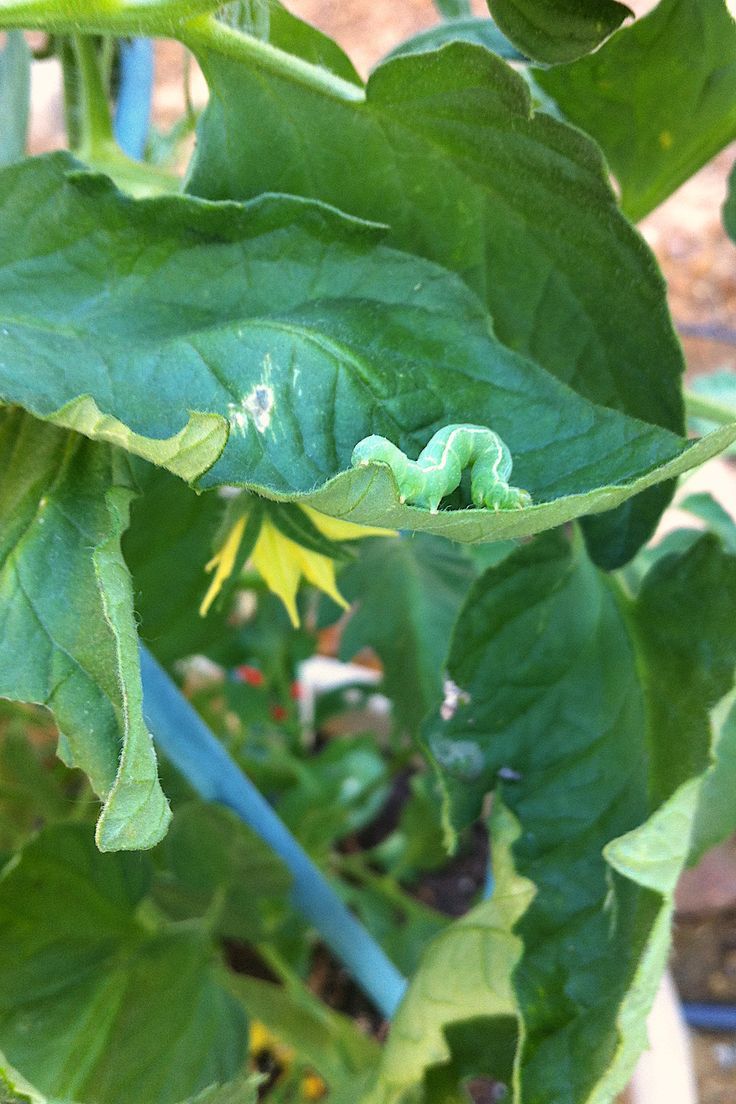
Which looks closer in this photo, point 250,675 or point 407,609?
point 407,609

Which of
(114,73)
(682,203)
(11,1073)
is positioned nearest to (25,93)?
(114,73)

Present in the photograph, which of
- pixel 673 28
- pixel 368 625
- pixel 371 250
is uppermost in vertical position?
pixel 673 28

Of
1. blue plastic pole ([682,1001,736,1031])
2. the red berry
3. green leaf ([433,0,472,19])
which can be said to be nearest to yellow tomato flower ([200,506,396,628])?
green leaf ([433,0,472,19])

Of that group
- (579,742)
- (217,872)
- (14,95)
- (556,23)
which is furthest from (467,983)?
(14,95)

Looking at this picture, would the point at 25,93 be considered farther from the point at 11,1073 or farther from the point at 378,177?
the point at 11,1073

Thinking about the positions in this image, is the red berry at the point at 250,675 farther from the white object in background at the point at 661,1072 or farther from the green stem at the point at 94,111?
the green stem at the point at 94,111

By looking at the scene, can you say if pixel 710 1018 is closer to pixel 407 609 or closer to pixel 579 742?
pixel 407 609
